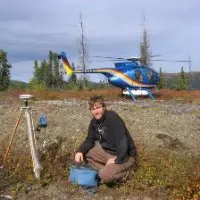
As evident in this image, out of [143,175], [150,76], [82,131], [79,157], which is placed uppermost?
[150,76]

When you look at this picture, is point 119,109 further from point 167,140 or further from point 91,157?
point 91,157

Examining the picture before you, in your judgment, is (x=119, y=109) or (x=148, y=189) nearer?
(x=148, y=189)

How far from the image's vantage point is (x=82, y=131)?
31.5 ft

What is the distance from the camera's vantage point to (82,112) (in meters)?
12.4

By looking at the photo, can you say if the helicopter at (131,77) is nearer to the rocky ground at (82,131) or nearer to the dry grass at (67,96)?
the dry grass at (67,96)

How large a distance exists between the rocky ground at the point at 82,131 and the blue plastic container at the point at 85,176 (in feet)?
0.45

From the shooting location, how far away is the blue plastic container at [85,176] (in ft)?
21.6

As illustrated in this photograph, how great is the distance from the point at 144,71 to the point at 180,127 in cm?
1175

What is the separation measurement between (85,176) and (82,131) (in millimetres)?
3038

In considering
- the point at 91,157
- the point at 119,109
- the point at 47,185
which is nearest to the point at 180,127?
the point at 119,109

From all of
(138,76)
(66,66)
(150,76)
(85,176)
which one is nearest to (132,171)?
(85,176)

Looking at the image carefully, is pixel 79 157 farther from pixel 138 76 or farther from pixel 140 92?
pixel 138 76

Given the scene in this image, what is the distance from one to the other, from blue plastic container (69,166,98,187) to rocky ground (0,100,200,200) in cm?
14

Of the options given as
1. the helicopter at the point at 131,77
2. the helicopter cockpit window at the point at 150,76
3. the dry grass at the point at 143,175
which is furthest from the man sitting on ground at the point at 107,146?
the helicopter cockpit window at the point at 150,76
